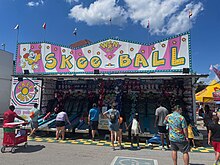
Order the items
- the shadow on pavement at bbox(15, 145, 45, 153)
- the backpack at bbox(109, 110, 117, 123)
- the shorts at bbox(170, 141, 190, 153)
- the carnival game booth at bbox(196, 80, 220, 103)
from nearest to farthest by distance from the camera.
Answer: the shorts at bbox(170, 141, 190, 153)
the shadow on pavement at bbox(15, 145, 45, 153)
the backpack at bbox(109, 110, 117, 123)
the carnival game booth at bbox(196, 80, 220, 103)

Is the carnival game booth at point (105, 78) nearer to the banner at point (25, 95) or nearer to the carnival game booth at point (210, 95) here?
the banner at point (25, 95)

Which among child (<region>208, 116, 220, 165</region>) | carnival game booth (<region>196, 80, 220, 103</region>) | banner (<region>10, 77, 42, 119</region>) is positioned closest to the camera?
child (<region>208, 116, 220, 165</region>)

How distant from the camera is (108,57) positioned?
9.33 metres

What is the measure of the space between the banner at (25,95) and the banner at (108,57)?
702mm

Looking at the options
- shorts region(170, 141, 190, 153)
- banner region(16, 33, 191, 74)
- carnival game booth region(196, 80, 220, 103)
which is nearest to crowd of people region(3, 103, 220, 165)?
shorts region(170, 141, 190, 153)

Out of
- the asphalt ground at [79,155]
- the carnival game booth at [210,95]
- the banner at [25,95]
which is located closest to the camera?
the asphalt ground at [79,155]

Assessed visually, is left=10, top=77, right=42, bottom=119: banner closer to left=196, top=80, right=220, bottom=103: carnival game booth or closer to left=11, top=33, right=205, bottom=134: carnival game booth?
left=11, top=33, right=205, bottom=134: carnival game booth

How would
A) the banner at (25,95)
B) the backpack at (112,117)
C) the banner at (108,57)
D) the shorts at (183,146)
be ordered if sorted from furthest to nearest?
the banner at (25,95) → the banner at (108,57) → the backpack at (112,117) → the shorts at (183,146)

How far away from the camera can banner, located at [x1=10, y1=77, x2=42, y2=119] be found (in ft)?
33.3

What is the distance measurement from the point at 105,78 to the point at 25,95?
5.24m

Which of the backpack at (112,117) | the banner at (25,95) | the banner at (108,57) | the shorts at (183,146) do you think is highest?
the banner at (108,57)

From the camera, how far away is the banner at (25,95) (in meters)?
10.1

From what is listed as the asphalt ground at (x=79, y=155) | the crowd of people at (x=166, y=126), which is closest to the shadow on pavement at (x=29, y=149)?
the asphalt ground at (x=79, y=155)

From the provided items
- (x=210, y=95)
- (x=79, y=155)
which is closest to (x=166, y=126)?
(x=79, y=155)
